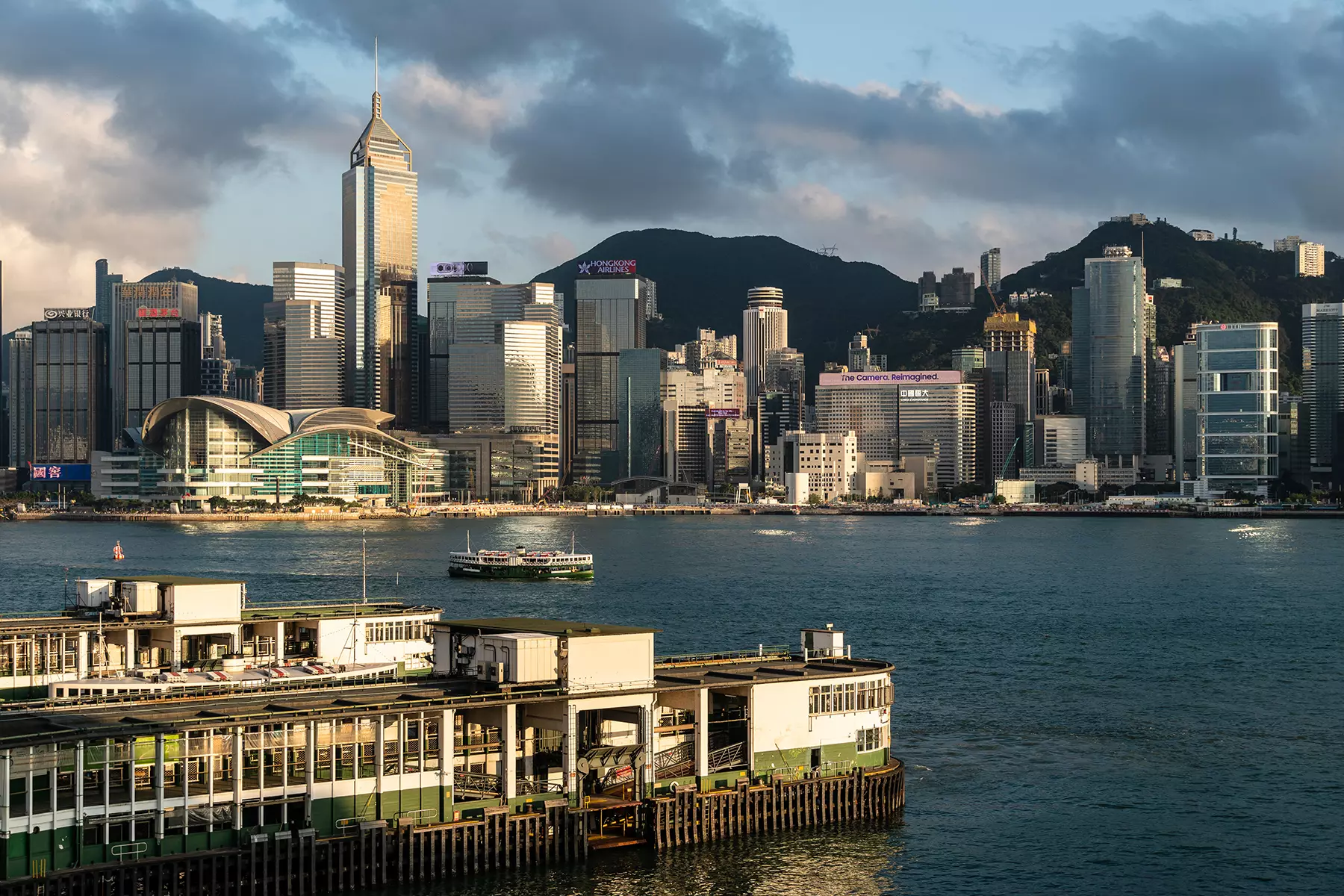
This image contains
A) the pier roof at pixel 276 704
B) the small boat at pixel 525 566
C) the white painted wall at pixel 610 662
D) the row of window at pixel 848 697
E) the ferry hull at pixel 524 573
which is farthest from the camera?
the small boat at pixel 525 566

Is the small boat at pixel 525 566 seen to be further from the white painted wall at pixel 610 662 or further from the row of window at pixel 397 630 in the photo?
the white painted wall at pixel 610 662

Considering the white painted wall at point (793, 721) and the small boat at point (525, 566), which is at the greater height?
the white painted wall at point (793, 721)

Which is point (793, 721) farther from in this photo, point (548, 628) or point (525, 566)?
point (525, 566)

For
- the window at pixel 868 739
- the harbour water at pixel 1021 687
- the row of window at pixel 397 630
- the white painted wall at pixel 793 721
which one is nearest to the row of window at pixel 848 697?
the white painted wall at pixel 793 721

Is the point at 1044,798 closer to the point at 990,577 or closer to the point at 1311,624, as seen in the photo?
the point at 1311,624

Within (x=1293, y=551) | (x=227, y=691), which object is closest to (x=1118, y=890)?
(x=227, y=691)

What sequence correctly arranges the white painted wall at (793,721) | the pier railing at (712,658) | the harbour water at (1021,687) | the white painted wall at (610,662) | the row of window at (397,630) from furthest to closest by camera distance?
1. the row of window at (397,630)
2. the pier railing at (712,658)
3. the white painted wall at (793,721)
4. the harbour water at (1021,687)
5. the white painted wall at (610,662)
